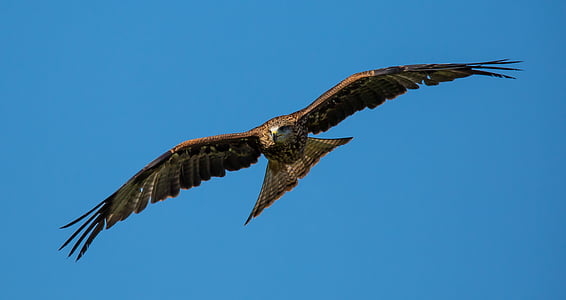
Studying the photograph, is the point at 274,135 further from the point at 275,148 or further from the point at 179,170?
the point at 179,170

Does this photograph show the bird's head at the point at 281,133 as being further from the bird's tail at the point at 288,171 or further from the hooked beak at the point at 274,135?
the bird's tail at the point at 288,171

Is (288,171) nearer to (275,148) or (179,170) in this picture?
(275,148)

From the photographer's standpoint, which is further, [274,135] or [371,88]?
[371,88]

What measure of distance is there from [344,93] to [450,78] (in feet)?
5.37

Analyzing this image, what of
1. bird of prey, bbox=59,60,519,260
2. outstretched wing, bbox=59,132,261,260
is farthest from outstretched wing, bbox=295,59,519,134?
outstretched wing, bbox=59,132,261,260

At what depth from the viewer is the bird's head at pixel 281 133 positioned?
1198 cm

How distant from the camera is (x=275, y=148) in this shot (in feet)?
40.3

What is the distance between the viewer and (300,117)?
1233 cm

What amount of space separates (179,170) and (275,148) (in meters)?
1.70

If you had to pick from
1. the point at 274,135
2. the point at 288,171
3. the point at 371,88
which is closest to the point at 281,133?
the point at 274,135

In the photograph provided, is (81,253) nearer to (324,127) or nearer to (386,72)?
(324,127)

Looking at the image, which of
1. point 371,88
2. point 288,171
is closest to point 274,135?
point 288,171

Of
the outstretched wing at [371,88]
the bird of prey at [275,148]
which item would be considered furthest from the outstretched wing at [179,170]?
the outstretched wing at [371,88]

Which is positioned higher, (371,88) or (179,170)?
(371,88)
